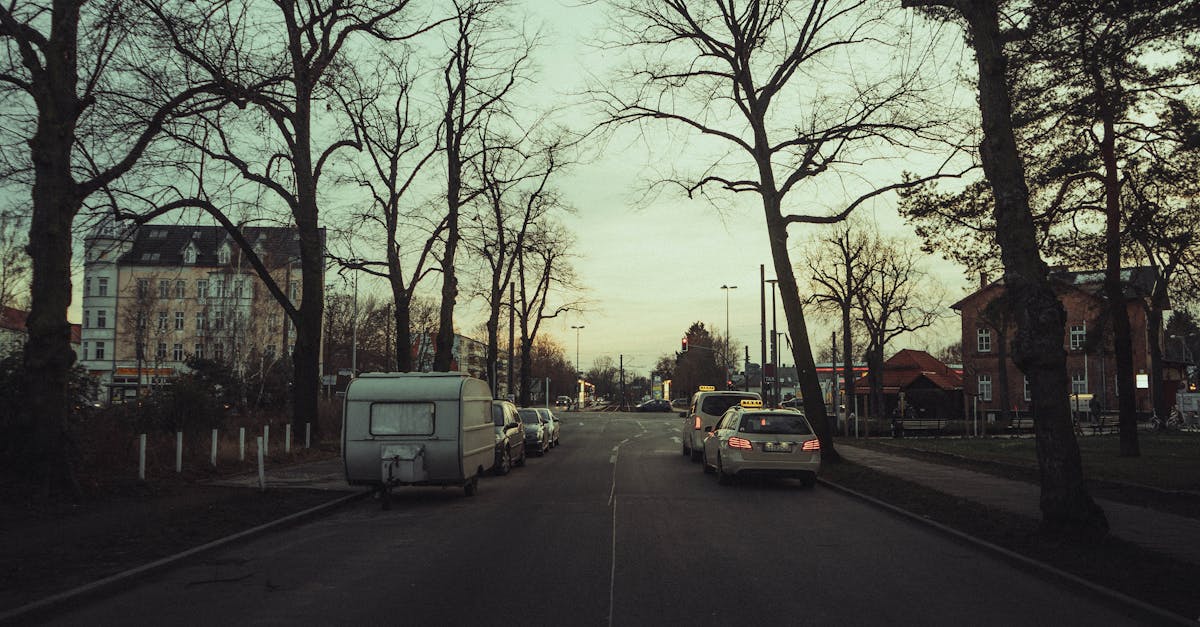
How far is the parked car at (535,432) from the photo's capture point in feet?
90.3

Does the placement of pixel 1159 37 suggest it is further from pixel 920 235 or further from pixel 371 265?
pixel 371 265

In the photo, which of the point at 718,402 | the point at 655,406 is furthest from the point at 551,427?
the point at 655,406

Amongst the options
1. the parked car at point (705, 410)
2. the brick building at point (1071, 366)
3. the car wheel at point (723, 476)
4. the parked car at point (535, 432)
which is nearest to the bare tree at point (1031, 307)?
the car wheel at point (723, 476)

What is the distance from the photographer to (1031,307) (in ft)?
34.1

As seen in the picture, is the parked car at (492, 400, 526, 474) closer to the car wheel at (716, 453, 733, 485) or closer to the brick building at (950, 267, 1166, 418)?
the car wheel at (716, 453, 733, 485)

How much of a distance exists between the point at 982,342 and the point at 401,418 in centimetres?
6851

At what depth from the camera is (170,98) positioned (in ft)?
45.6

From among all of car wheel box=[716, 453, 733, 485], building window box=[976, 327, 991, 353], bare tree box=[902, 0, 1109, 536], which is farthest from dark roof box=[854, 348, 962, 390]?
bare tree box=[902, 0, 1109, 536]

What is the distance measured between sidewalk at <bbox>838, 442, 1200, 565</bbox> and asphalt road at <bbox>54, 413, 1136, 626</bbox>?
1.85 m

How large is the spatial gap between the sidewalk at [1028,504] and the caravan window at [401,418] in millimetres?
8689

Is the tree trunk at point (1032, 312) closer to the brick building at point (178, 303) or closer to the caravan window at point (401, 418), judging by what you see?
the caravan window at point (401, 418)

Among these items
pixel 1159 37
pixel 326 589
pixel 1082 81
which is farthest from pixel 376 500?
pixel 1082 81

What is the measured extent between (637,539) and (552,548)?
1.20 meters

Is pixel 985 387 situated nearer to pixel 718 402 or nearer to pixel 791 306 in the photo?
pixel 718 402
